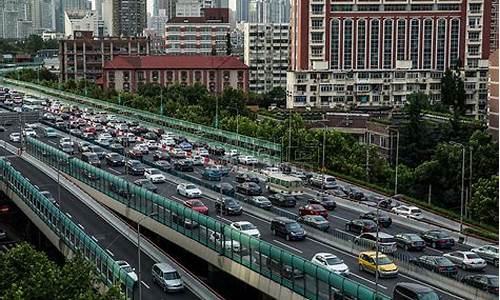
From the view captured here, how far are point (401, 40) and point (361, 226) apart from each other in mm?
65514

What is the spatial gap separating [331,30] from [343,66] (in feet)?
14.5

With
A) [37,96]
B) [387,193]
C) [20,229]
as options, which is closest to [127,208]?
[20,229]

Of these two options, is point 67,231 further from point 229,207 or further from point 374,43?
point 374,43

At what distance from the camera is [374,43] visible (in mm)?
97000

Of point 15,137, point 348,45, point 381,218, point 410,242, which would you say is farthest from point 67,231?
point 348,45

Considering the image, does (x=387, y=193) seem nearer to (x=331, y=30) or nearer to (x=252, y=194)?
(x=252, y=194)

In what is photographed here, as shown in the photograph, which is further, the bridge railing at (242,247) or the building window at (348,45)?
the building window at (348,45)

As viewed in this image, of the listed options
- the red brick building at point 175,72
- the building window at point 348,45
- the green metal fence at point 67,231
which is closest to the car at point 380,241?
the green metal fence at point 67,231

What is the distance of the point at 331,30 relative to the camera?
312 feet

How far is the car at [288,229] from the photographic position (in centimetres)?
3362

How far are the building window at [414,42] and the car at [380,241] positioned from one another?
67.2 m

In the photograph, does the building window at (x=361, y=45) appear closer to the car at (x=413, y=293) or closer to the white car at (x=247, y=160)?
the white car at (x=247, y=160)

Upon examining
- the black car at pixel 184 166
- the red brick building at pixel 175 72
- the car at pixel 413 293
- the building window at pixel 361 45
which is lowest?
the black car at pixel 184 166

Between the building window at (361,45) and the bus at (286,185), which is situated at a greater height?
the building window at (361,45)
